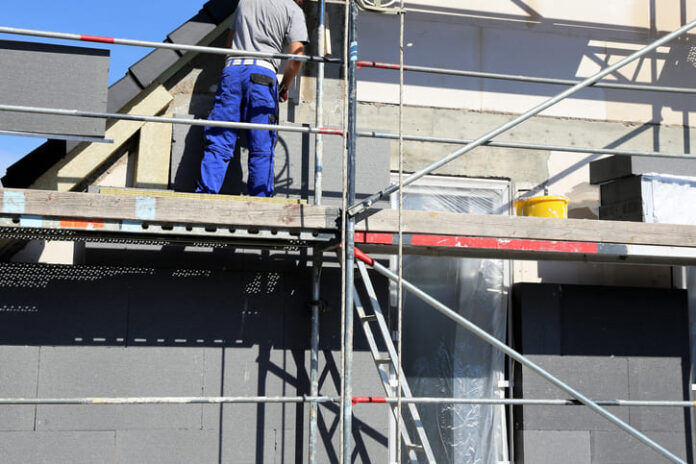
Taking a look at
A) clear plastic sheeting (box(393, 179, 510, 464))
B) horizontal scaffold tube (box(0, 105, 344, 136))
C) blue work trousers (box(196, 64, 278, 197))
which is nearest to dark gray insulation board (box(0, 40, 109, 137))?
horizontal scaffold tube (box(0, 105, 344, 136))

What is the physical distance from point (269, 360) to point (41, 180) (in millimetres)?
2164

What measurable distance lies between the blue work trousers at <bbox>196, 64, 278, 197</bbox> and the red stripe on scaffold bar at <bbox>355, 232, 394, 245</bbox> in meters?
0.97

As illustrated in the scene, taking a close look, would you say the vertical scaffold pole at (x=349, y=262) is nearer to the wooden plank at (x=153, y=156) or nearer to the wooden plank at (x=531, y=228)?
the wooden plank at (x=531, y=228)

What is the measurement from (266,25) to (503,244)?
7.84 ft

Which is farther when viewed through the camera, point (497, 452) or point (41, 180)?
point (497, 452)

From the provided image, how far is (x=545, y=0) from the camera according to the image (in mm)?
7805

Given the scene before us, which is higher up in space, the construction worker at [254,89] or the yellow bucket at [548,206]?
the construction worker at [254,89]

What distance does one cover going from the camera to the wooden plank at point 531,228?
5512 mm

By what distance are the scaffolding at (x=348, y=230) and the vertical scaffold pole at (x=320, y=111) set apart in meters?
0.70

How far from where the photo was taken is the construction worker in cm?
607

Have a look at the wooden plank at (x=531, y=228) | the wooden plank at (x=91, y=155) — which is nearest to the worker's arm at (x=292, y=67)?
the wooden plank at (x=91, y=155)

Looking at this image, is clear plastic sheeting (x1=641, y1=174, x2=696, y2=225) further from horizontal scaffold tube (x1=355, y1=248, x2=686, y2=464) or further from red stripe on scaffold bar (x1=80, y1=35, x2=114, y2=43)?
red stripe on scaffold bar (x1=80, y1=35, x2=114, y2=43)

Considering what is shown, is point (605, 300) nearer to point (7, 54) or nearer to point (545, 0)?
point (545, 0)

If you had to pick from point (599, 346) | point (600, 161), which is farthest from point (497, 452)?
point (600, 161)
